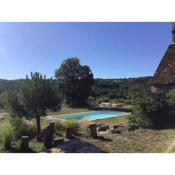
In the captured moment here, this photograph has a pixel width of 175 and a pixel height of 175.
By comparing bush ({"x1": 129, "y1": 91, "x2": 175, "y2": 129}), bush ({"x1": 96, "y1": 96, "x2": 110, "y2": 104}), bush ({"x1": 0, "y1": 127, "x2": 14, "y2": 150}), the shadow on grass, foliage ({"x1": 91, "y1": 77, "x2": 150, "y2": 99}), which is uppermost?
foliage ({"x1": 91, "y1": 77, "x2": 150, "y2": 99})

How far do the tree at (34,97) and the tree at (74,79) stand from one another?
14850mm

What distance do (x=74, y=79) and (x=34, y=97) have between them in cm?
1595

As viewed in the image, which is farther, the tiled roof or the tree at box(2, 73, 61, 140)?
the tiled roof

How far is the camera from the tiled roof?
15280mm

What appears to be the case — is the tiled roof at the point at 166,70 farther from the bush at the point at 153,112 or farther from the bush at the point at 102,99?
the bush at the point at 102,99

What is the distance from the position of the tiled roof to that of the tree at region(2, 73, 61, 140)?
21.7 feet

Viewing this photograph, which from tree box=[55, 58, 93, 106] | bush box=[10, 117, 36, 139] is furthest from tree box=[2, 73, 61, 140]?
tree box=[55, 58, 93, 106]

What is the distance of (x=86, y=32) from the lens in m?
14.8

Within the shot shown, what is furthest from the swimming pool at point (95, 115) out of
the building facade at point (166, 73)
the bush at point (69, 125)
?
the bush at point (69, 125)

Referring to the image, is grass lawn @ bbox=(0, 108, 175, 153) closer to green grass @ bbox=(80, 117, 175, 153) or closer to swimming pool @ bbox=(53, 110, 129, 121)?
green grass @ bbox=(80, 117, 175, 153)

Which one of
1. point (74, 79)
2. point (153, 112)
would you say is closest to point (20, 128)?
point (153, 112)

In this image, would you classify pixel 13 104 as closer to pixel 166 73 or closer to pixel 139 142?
pixel 139 142

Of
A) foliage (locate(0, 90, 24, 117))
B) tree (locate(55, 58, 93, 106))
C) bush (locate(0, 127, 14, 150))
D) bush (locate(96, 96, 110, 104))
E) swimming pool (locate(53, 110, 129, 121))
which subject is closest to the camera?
bush (locate(0, 127, 14, 150))

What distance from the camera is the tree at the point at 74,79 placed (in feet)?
85.4
